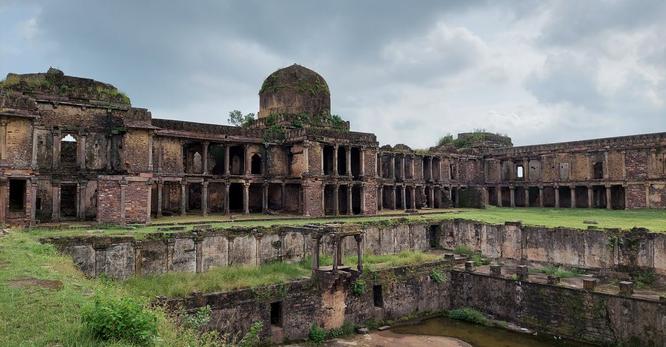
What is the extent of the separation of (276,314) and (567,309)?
12.8 meters

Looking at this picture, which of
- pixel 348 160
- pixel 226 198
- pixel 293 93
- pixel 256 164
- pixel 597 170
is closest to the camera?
pixel 226 198

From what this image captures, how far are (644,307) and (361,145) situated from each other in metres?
21.6

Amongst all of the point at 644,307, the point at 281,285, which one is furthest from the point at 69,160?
the point at 644,307

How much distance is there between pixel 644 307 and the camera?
18.5 meters

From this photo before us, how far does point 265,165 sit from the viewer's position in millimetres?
34719

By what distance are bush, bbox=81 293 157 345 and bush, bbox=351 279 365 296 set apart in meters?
14.6

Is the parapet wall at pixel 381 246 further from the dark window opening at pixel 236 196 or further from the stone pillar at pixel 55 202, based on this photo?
the dark window opening at pixel 236 196

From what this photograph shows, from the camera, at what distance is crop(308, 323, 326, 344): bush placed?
62.9 feet

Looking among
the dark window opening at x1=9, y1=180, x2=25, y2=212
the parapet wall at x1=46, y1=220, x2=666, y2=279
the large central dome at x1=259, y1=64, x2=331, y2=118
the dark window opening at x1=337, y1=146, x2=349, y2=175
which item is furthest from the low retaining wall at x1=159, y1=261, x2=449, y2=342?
the large central dome at x1=259, y1=64, x2=331, y2=118

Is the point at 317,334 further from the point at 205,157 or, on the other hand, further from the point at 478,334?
the point at 205,157

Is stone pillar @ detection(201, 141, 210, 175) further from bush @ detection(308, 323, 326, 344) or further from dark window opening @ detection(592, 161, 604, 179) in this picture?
dark window opening @ detection(592, 161, 604, 179)

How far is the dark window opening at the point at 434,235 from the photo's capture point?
101 ft

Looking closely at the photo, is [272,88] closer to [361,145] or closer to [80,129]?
[361,145]

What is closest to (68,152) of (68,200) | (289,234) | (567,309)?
(68,200)
